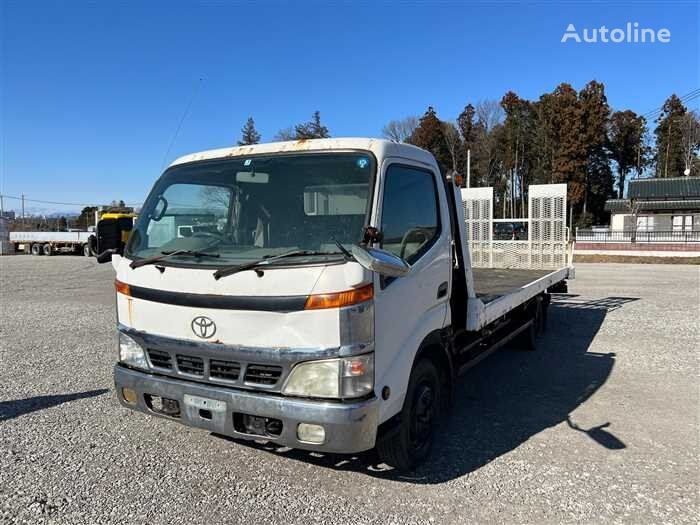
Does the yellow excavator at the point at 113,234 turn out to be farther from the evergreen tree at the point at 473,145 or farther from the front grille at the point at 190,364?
the evergreen tree at the point at 473,145

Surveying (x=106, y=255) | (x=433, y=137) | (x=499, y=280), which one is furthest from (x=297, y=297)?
(x=433, y=137)

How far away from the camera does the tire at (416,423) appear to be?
10.6 feet

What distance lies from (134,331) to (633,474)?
357 cm

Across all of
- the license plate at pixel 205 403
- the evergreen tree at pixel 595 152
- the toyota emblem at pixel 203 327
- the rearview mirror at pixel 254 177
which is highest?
the evergreen tree at pixel 595 152

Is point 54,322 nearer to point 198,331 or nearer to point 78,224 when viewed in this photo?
point 198,331

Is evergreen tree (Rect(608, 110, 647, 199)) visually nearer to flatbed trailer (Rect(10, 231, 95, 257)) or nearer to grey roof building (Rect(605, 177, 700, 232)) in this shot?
grey roof building (Rect(605, 177, 700, 232))

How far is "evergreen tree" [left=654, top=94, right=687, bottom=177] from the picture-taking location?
2192 inches

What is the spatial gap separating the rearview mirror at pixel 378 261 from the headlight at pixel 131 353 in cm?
172

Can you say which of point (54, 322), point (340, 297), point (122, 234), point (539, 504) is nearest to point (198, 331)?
point (340, 297)

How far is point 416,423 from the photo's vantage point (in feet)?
11.2

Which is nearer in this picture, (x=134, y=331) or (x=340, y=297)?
(x=340, y=297)

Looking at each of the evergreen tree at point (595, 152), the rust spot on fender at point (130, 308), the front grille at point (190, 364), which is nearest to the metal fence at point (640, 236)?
the evergreen tree at point (595, 152)

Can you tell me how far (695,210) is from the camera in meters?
37.9

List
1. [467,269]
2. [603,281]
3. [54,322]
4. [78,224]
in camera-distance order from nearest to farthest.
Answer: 1. [467,269]
2. [54,322]
3. [603,281]
4. [78,224]
